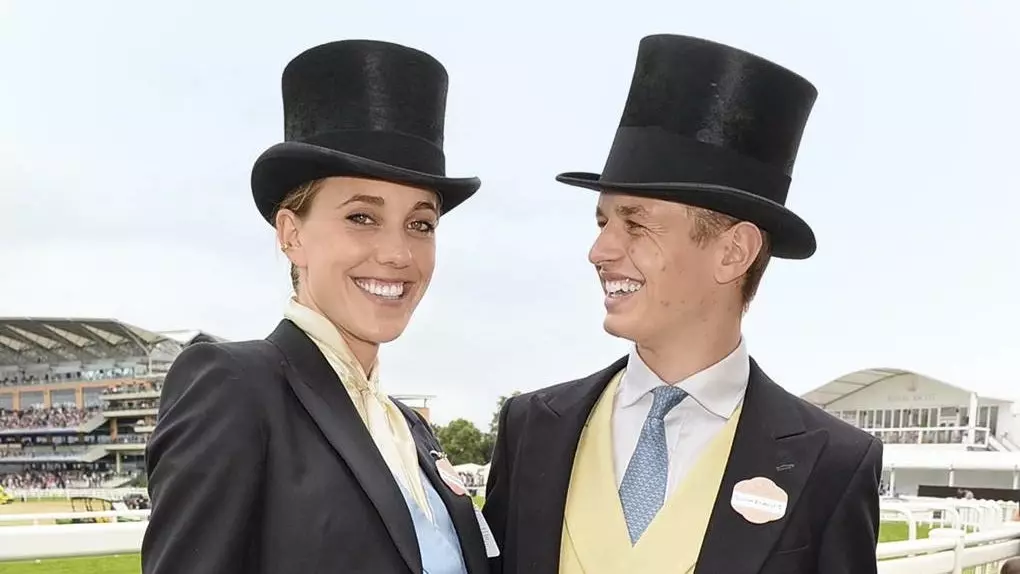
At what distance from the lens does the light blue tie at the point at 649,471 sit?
7.02ft

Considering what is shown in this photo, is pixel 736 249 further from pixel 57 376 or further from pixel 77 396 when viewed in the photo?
pixel 57 376

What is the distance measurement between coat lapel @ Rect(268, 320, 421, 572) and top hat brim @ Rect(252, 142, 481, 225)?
1.00 feet

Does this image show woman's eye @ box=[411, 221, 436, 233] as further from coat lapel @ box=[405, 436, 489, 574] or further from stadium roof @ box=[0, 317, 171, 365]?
stadium roof @ box=[0, 317, 171, 365]

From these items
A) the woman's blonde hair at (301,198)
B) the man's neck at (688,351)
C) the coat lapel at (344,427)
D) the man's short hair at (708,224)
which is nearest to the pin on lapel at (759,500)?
Answer: the man's neck at (688,351)

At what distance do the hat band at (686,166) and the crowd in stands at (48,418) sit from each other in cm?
6323

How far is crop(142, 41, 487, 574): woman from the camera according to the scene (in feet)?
5.22

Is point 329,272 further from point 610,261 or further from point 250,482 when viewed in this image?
point 610,261

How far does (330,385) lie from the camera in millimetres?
1897

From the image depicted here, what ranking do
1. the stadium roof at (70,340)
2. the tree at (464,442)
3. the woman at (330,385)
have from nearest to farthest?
the woman at (330,385), the tree at (464,442), the stadium roof at (70,340)

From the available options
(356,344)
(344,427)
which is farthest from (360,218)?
(344,427)

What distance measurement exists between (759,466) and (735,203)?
2.02 ft

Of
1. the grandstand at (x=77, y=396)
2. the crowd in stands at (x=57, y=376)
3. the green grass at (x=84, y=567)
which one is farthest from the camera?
the crowd in stands at (x=57, y=376)

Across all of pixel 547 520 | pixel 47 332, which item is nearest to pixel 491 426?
pixel 47 332

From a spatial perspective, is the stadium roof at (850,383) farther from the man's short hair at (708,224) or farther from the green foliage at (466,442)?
the man's short hair at (708,224)
